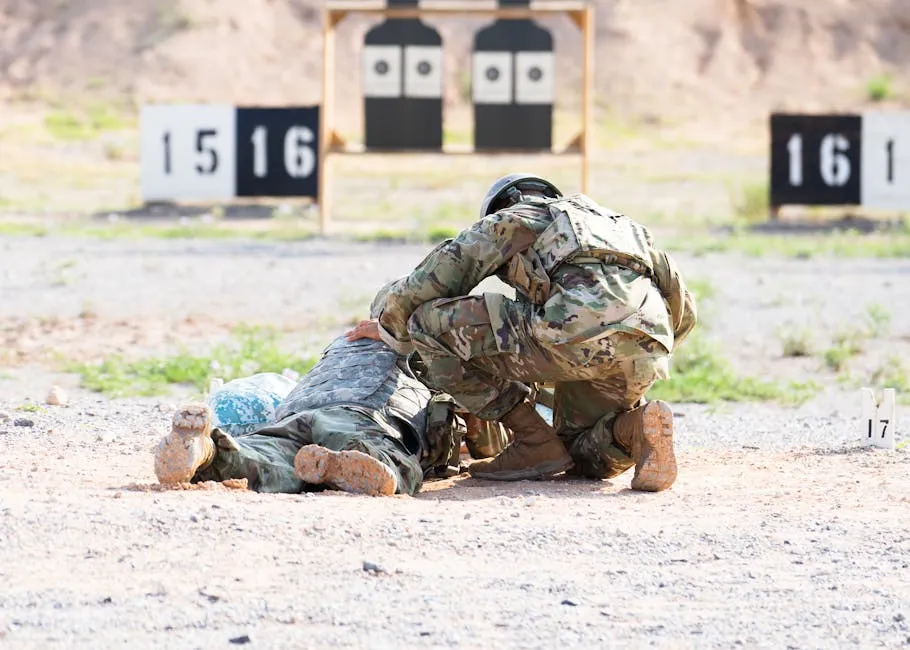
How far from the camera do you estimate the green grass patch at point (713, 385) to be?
8078 mm

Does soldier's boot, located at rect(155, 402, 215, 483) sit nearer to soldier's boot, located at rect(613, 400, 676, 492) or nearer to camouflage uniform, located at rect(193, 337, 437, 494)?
camouflage uniform, located at rect(193, 337, 437, 494)

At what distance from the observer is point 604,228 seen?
5.20 meters

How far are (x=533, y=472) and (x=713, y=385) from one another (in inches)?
116

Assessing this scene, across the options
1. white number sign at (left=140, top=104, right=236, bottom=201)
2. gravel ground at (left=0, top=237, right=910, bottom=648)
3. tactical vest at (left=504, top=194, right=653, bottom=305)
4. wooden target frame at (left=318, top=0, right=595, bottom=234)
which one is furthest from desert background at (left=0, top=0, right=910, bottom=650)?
wooden target frame at (left=318, top=0, right=595, bottom=234)

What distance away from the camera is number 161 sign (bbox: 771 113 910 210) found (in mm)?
17625

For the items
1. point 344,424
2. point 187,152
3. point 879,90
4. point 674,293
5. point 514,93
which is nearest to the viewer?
point 344,424

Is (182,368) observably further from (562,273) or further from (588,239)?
(588,239)

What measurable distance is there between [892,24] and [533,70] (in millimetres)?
21566

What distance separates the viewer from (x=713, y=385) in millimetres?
8281

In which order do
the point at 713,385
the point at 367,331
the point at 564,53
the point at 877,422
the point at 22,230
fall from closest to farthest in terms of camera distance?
the point at 367,331, the point at 877,422, the point at 713,385, the point at 22,230, the point at 564,53

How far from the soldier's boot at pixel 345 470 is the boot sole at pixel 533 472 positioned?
71cm

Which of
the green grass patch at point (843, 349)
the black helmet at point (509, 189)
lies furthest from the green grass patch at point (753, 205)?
the black helmet at point (509, 189)

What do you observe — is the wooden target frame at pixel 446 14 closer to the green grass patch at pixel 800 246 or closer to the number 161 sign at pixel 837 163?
the green grass patch at pixel 800 246

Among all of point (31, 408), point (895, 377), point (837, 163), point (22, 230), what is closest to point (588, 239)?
point (31, 408)
